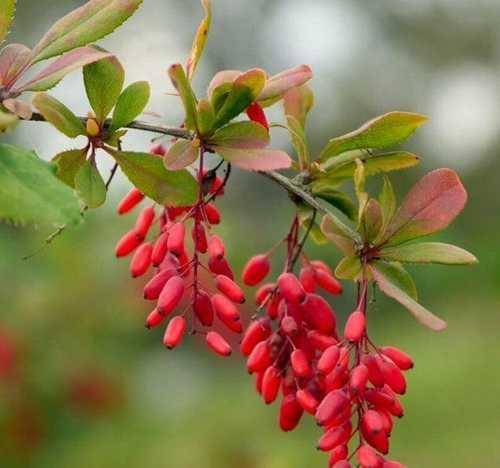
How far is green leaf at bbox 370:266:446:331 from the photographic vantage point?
88 centimetres

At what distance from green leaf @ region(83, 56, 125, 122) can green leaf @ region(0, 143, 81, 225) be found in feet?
0.48

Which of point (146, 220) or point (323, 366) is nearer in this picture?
point (323, 366)

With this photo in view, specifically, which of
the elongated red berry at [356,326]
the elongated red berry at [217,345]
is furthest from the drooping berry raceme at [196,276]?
the elongated red berry at [356,326]

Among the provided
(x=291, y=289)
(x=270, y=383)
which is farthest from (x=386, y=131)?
(x=270, y=383)

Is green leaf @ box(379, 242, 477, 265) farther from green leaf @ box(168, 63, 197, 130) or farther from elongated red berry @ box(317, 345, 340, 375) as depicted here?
green leaf @ box(168, 63, 197, 130)

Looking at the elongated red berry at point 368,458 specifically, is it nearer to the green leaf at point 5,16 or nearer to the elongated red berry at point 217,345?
the elongated red berry at point 217,345

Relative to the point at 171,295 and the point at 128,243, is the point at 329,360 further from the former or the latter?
the point at 128,243

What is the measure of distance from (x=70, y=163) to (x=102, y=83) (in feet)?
0.27

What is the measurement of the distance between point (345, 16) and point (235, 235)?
1338cm

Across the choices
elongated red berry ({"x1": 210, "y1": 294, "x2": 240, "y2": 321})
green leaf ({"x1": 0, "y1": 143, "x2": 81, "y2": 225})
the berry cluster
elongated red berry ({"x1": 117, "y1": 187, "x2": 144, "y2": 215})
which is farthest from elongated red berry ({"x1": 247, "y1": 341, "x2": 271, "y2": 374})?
green leaf ({"x1": 0, "y1": 143, "x2": 81, "y2": 225})

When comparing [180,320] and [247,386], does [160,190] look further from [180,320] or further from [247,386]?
[247,386]

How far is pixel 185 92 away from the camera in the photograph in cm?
91

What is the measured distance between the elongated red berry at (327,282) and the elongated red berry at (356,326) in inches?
5.4

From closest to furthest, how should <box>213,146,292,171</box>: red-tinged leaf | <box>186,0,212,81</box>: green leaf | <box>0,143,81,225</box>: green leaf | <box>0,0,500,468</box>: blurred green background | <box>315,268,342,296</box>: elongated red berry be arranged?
<box>0,143,81,225</box>: green leaf, <box>213,146,292,171</box>: red-tinged leaf, <box>186,0,212,81</box>: green leaf, <box>315,268,342,296</box>: elongated red berry, <box>0,0,500,468</box>: blurred green background
